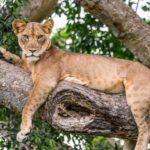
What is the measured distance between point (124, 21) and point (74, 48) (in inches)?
76.1

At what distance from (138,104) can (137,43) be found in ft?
3.88

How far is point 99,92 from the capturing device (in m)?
4.15

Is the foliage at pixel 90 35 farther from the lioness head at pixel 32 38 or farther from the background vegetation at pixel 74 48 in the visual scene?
the lioness head at pixel 32 38

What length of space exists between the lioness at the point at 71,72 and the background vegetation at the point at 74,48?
16 cm

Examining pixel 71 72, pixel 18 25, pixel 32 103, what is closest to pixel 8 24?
pixel 18 25

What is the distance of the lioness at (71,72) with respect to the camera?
4.12 m

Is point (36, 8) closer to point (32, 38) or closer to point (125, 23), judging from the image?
point (125, 23)

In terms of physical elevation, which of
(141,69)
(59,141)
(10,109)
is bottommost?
(59,141)

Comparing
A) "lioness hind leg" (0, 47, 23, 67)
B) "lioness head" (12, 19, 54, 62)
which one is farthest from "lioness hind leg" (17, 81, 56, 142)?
"lioness hind leg" (0, 47, 23, 67)

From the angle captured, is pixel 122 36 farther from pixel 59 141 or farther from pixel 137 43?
pixel 59 141

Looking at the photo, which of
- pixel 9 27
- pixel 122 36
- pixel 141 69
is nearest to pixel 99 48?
pixel 122 36

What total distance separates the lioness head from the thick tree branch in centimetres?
67

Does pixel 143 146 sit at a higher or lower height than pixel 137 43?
lower

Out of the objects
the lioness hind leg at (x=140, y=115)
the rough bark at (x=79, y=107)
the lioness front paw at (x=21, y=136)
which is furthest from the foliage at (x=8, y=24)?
the lioness hind leg at (x=140, y=115)
